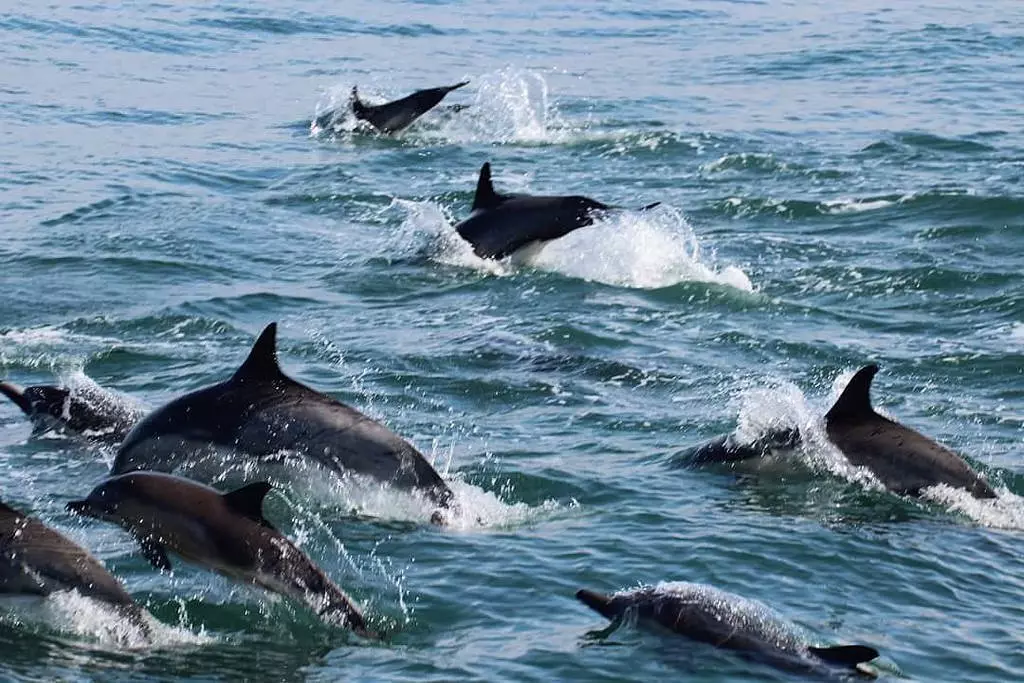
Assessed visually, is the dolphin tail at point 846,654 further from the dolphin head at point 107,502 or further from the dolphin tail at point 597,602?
the dolphin head at point 107,502

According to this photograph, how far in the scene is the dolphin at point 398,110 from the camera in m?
28.7

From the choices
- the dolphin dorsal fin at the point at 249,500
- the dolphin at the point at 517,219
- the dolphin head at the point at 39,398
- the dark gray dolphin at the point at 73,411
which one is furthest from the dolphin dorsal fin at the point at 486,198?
the dolphin dorsal fin at the point at 249,500

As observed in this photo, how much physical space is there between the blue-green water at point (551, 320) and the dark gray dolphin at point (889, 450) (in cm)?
14

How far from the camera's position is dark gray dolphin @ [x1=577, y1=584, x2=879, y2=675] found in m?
9.13

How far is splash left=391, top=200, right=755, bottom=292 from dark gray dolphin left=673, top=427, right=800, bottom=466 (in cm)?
609

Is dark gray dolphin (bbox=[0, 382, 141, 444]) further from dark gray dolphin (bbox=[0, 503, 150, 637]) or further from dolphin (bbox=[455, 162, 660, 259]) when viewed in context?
dolphin (bbox=[455, 162, 660, 259])

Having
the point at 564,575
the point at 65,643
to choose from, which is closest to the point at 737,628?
the point at 564,575

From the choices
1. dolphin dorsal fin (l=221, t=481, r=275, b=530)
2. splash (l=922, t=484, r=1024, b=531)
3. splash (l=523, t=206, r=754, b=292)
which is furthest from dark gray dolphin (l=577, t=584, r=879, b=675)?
splash (l=523, t=206, r=754, b=292)

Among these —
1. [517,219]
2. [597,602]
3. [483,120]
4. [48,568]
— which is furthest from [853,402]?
[483,120]

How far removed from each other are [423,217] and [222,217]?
10.4 feet

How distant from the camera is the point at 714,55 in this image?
39.4 metres

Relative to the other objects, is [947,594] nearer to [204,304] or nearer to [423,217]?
[204,304]

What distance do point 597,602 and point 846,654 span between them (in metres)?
1.45

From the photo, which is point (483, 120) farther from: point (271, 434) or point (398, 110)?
point (271, 434)
